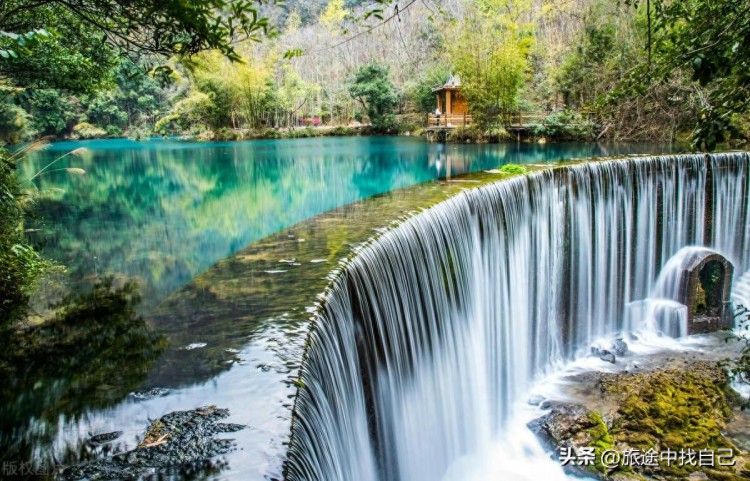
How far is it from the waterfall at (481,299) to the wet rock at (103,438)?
A: 0.84 metres

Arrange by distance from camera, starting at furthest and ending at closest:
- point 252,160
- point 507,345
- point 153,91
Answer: point 153,91 → point 252,160 → point 507,345

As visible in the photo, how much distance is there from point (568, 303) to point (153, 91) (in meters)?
44.1

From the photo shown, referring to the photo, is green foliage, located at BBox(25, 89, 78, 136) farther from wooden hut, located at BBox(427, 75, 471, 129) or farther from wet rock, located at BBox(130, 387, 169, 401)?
wet rock, located at BBox(130, 387, 169, 401)

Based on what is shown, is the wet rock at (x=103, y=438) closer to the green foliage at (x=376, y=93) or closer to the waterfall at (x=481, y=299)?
the waterfall at (x=481, y=299)

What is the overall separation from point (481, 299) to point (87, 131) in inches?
1728

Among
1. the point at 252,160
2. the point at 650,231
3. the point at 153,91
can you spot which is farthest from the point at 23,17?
the point at 153,91

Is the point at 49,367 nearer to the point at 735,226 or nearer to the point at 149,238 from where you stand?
the point at 149,238

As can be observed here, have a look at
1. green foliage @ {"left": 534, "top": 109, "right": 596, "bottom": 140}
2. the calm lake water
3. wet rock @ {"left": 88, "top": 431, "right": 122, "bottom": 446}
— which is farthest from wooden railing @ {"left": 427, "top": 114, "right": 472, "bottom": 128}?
wet rock @ {"left": 88, "top": 431, "right": 122, "bottom": 446}

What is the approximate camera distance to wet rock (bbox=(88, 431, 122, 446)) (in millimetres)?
2414

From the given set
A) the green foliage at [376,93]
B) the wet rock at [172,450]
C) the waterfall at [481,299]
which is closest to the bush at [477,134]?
the green foliage at [376,93]

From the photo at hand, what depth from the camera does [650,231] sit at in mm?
9867

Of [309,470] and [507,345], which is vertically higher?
[309,470]

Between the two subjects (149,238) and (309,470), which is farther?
→ (149,238)

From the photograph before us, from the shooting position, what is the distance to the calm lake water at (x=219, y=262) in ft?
8.51
